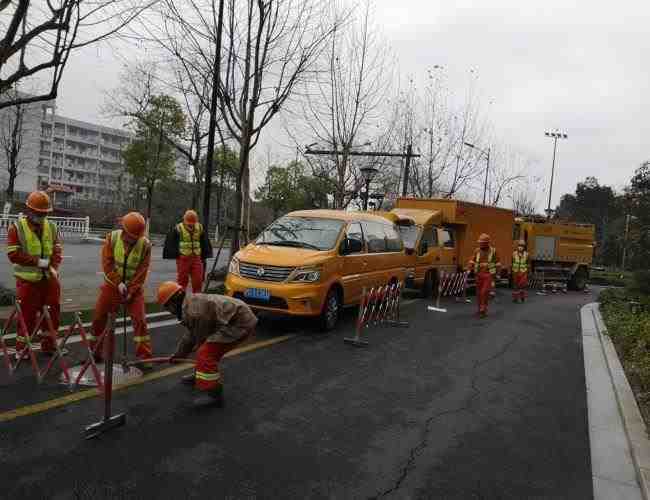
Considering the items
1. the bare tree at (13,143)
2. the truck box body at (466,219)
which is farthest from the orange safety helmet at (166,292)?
the bare tree at (13,143)

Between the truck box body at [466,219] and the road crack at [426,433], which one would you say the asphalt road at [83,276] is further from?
the truck box body at [466,219]

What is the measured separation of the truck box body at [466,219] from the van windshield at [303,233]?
22.9 feet

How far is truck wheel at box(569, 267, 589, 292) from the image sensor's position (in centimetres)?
2289

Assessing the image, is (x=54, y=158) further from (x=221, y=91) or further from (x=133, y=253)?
(x=133, y=253)

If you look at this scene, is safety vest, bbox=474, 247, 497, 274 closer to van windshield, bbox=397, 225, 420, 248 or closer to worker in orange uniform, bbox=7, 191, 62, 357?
van windshield, bbox=397, 225, 420, 248

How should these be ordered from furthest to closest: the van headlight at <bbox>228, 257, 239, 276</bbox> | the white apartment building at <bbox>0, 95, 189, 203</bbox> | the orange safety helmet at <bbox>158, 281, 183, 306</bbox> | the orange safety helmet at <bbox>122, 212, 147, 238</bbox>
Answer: the white apartment building at <bbox>0, 95, 189, 203</bbox> < the van headlight at <bbox>228, 257, 239, 276</bbox> < the orange safety helmet at <bbox>122, 212, 147, 238</bbox> < the orange safety helmet at <bbox>158, 281, 183, 306</bbox>

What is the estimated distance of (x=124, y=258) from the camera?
5961 millimetres

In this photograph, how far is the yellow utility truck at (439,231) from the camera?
14039 millimetres

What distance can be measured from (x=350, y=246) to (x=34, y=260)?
16.0 ft

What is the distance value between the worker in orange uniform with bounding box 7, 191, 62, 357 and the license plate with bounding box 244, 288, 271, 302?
274 centimetres

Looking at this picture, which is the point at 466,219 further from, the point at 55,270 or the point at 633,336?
the point at 55,270

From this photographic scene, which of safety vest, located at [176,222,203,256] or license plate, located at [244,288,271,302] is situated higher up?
safety vest, located at [176,222,203,256]

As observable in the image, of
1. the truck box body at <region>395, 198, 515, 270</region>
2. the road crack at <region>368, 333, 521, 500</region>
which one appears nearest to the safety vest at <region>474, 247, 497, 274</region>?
the truck box body at <region>395, 198, 515, 270</region>

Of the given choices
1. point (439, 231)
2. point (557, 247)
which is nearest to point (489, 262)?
point (439, 231)
